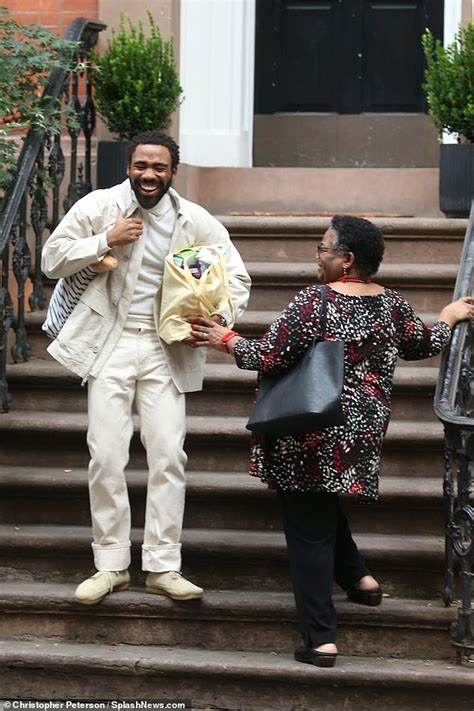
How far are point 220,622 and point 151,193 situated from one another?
1.75m

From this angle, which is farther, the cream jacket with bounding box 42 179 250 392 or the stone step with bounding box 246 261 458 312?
the stone step with bounding box 246 261 458 312

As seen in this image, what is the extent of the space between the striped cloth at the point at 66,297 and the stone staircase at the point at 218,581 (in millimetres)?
886

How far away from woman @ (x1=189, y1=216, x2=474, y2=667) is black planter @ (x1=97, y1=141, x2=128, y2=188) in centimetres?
304

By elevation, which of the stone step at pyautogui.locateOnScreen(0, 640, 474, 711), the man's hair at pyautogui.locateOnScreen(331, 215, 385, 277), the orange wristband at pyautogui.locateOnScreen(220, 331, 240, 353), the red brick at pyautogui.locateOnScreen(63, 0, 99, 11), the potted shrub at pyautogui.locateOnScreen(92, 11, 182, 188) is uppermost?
the red brick at pyautogui.locateOnScreen(63, 0, 99, 11)

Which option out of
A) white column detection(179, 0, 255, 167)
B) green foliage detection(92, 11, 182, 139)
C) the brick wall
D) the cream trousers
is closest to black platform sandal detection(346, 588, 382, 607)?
the cream trousers

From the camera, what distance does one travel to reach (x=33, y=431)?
20.4ft

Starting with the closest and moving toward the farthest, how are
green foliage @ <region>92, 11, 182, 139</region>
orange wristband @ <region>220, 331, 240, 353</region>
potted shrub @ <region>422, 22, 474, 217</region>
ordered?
1. orange wristband @ <region>220, 331, 240, 353</region>
2. potted shrub @ <region>422, 22, 474, 217</region>
3. green foliage @ <region>92, 11, 182, 139</region>

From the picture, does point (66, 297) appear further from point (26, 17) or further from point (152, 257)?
point (26, 17)

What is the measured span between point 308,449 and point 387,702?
3.36ft

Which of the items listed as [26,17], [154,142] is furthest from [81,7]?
[154,142]

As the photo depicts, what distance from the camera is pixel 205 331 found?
202 inches

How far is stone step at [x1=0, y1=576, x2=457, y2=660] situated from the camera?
522cm

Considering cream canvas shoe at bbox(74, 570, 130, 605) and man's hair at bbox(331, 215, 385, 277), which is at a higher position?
man's hair at bbox(331, 215, 385, 277)

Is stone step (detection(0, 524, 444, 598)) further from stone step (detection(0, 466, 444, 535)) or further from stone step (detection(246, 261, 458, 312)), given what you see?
stone step (detection(246, 261, 458, 312))
